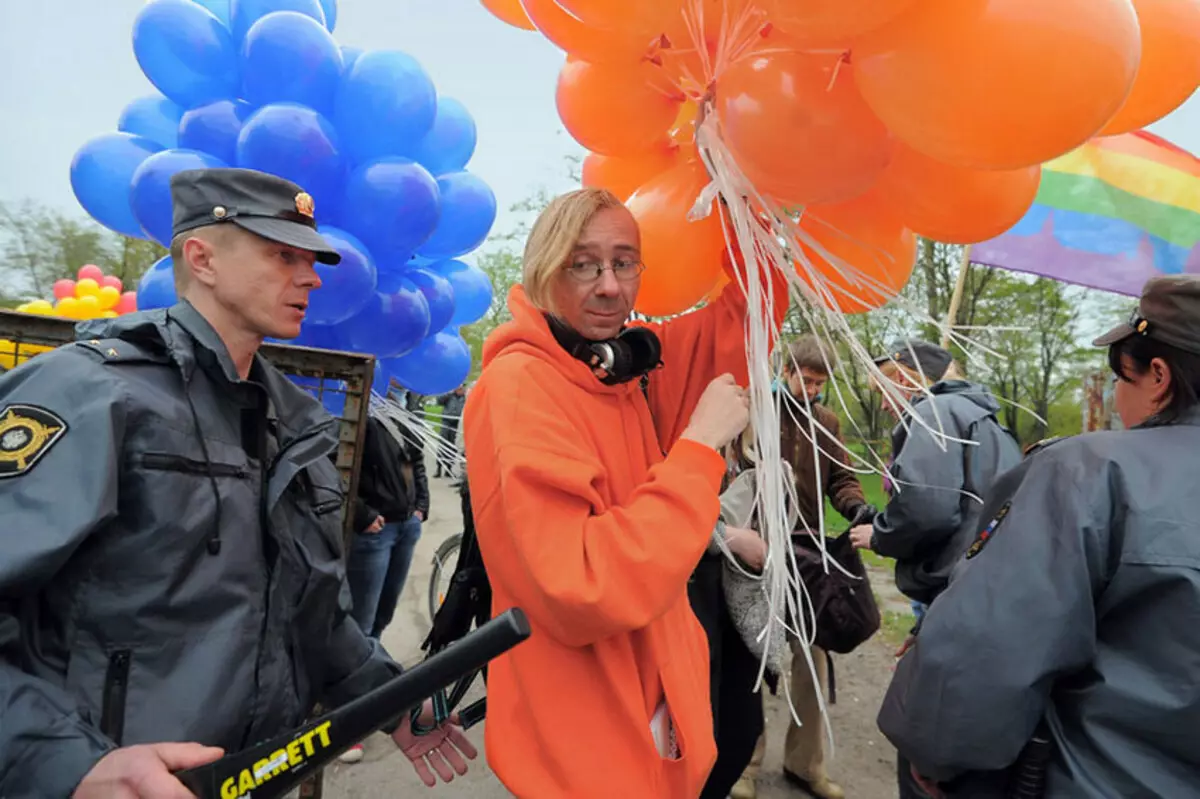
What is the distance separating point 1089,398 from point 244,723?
5.16 meters

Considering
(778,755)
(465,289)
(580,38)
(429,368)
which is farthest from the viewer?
(465,289)

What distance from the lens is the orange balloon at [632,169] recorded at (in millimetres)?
1981

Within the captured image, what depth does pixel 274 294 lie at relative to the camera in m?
1.53

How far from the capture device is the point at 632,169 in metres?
2.01

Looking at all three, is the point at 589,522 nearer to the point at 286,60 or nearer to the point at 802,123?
the point at 802,123

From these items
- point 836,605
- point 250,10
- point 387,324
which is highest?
point 250,10

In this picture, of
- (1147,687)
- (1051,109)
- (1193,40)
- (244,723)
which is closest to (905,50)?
(1051,109)

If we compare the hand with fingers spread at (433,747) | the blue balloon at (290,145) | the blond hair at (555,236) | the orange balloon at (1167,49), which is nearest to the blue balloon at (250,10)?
the blue balloon at (290,145)

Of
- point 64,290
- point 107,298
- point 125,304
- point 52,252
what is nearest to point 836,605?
point 125,304

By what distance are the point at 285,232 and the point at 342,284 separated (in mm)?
1443

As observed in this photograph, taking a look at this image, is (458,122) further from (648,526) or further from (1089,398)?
(1089,398)

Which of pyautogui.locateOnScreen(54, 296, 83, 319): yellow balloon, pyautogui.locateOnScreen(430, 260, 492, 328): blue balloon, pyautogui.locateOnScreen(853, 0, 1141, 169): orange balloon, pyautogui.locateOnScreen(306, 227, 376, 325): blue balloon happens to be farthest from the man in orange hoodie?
pyautogui.locateOnScreen(54, 296, 83, 319): yellow balloon

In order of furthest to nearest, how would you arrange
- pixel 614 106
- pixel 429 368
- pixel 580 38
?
pixel 429 368
pixel 614 106
pixel 580 38

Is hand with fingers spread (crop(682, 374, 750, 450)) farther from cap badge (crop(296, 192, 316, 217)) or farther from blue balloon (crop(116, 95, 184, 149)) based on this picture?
blue balloon (crop(116, 95, 184, 149))
